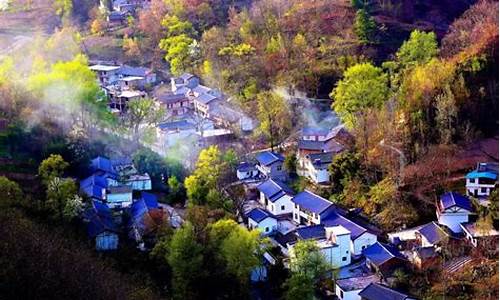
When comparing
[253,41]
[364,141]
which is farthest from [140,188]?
[253,41]

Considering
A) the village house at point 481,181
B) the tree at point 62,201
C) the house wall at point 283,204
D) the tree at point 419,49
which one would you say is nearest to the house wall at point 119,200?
the tree at point 62,201

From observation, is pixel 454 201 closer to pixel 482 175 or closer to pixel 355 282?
pixel 482 175

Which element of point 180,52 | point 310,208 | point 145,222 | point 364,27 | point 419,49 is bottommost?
point 310,208

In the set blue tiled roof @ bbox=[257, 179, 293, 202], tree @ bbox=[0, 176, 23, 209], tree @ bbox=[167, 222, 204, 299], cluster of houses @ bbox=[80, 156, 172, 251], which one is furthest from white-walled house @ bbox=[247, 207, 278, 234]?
tree @ bbox=[0, 176, 23, 209]

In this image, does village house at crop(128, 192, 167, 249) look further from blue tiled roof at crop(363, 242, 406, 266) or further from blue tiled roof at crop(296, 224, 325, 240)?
blue tiled roof at crop(363, 242, 406, 266)

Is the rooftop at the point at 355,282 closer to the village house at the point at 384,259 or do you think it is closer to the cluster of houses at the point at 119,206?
the village house at the point at 384,259

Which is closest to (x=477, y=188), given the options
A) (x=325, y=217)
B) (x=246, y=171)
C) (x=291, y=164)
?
(x=325, y=217)
